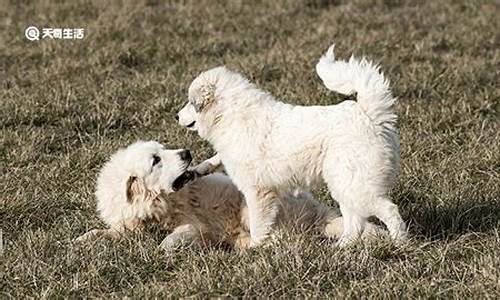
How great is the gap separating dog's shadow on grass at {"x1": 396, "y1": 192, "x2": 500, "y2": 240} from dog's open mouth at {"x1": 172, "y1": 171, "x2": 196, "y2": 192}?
4.52 ft

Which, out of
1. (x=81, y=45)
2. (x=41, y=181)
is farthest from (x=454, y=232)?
(x=81, y=45)

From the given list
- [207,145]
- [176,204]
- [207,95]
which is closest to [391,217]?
[207,95]

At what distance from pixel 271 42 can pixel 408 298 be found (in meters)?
6.66

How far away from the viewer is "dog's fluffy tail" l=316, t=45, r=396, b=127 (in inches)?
191

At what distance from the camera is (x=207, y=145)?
7.06 meters

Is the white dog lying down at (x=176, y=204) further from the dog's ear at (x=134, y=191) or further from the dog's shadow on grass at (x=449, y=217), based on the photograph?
the dog's shadow on grass at (x=449, y=217)

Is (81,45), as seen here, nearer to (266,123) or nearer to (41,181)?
(41,181)

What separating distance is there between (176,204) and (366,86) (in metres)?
1.48

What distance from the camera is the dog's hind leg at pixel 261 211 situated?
516cm

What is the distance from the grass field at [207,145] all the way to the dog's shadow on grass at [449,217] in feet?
0.05

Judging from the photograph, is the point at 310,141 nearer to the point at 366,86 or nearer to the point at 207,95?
the point at 366,86

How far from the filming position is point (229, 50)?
1017 cm

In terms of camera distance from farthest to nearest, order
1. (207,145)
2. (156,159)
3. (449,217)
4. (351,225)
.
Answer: (207,145), (156,159), (449,217), (351,225)

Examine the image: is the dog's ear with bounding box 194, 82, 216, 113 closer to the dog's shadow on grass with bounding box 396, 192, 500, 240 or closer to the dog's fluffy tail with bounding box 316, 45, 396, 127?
the dog's fluffy tail with bounding box 316, 45, 396, 127
